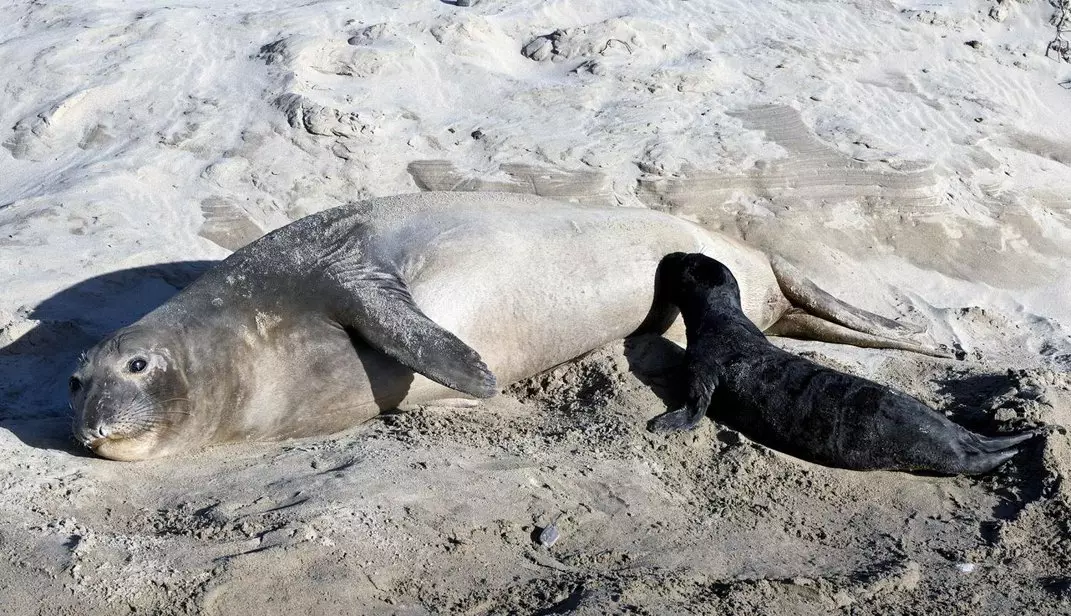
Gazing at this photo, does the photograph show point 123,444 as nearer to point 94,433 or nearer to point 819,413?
point 94,433

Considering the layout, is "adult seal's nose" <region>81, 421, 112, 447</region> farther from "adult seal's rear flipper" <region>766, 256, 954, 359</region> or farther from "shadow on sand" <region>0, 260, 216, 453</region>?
"adult seal's rear flipper" <region>766, 256, 954, 359</region>

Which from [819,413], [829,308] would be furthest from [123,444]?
[829,308]

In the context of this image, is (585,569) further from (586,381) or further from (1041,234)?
(1041,234)

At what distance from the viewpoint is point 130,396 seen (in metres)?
4.48

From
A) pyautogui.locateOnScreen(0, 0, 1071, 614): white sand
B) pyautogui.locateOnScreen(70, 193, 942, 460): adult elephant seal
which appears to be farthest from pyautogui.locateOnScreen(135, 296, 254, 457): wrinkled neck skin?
pyautogui.locateOnScreen(0, 0, 1071, 614): white sand

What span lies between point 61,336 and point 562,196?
3010mm

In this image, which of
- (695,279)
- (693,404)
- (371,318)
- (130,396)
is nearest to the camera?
(130,396)

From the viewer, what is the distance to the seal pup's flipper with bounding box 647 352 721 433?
488 centimetres

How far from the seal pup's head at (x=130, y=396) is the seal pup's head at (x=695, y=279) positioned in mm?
2412

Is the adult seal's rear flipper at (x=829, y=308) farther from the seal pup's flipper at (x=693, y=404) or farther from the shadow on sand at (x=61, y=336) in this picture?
the shadow on sand at (x=61, y=336)

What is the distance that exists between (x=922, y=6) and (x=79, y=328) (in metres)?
7.05

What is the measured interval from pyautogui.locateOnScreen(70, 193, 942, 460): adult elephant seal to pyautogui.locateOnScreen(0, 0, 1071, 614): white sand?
17cm

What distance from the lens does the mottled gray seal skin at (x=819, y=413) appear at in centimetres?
459

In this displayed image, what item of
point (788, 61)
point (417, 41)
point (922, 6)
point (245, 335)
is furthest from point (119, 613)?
point (922, 6)
